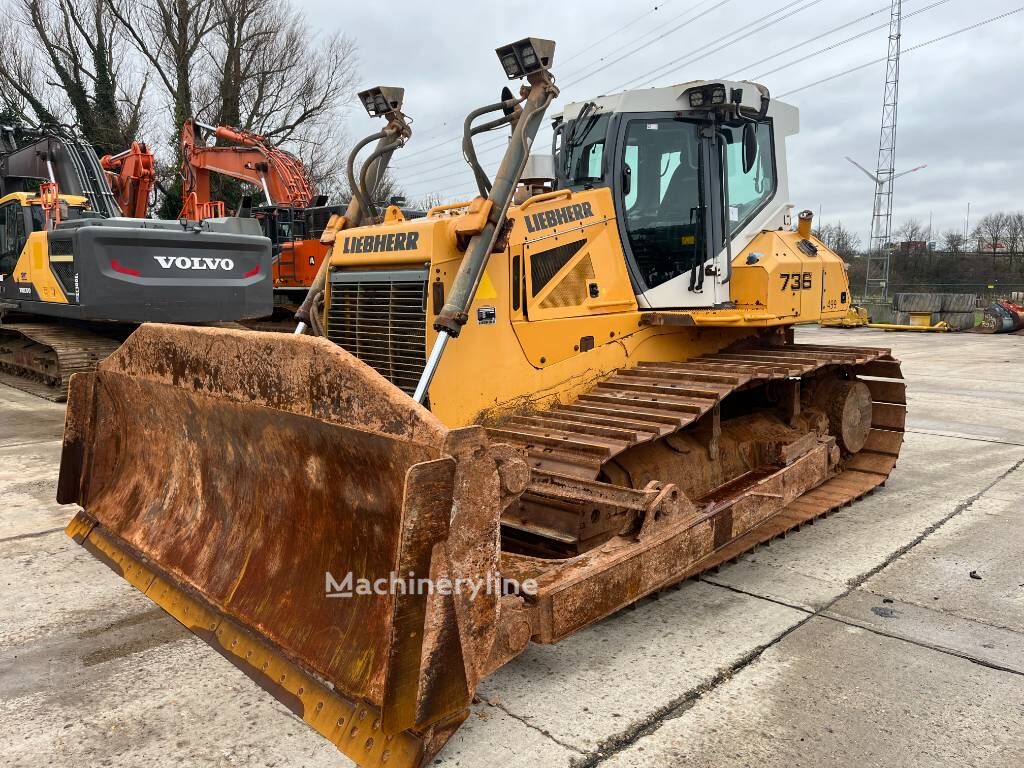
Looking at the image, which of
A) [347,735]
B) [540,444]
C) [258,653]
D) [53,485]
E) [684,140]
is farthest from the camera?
[53,485]

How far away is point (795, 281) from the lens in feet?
18.3

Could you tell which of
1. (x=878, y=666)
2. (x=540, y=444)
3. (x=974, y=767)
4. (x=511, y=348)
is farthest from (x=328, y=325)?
(x=974, y=767)

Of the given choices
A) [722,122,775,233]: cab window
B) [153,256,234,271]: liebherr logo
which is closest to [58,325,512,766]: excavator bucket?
[722,122,775,233]: cab window

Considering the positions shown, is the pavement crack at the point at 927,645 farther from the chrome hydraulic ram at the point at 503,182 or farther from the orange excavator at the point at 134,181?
the orange excavator at the point at 134,181

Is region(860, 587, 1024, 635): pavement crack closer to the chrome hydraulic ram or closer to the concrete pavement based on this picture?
the concrete pavement

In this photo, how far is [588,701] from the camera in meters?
2.97

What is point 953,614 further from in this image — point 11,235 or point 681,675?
point 11,235

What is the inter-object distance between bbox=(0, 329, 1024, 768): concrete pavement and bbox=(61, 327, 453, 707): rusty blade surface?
34cm

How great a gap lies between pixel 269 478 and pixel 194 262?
7.63m

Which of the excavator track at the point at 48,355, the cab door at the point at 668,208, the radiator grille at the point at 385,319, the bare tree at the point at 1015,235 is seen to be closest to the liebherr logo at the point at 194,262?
the excavator track at the point at 48,355

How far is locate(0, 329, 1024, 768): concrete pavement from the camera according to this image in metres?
2.68

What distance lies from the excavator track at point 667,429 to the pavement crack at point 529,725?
0.50 metres

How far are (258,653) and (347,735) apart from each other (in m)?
0.60

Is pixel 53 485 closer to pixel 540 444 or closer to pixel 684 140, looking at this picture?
pixel 540 444
